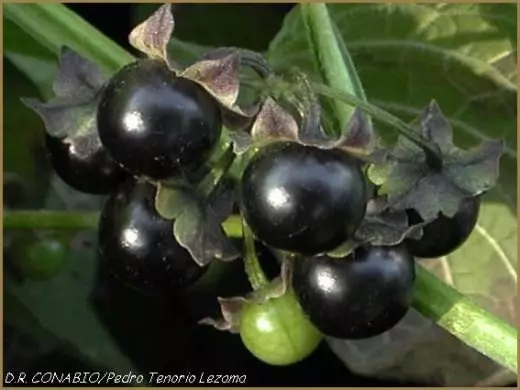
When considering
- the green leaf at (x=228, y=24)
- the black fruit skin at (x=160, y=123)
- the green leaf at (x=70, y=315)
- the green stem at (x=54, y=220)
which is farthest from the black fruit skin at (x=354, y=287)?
the green leaf at (x=228, y=24)

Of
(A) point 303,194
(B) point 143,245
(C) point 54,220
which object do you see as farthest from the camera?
(C) point 54,220

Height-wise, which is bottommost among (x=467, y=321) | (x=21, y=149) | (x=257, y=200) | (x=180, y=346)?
(x=180, y=346)

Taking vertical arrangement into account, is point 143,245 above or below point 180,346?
above

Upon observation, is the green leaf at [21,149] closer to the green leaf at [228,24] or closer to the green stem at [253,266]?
the green leaf at [228,24]

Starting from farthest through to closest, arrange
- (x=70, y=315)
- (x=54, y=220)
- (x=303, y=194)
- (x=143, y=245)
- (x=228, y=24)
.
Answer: (x=228, y=24) < (x=70, y=315) < (x=54, y=220) < (x=143, y=245) < (x=303, y=194)

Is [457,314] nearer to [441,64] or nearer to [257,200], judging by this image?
[257,200]

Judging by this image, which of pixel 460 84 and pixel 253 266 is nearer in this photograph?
pixel 253 266

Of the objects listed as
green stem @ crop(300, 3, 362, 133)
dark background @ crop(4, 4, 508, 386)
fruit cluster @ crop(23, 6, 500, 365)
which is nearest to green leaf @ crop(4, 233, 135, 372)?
dark background @ crop(4, 4, 508, 386)

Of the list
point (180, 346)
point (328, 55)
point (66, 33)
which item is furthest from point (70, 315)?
point (328, 55)
